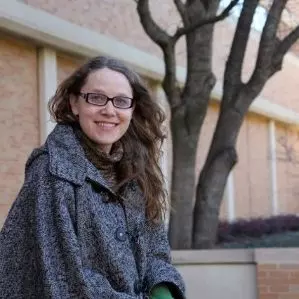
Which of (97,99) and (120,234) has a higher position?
(97,99)

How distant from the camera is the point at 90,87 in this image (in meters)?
2.71

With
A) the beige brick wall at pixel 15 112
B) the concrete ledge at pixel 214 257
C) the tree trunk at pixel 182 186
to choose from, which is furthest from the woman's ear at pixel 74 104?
the beige brick wall at pixel 15 112

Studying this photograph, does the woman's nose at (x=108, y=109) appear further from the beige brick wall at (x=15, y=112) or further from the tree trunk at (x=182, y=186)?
the beige brick wall at (x=15, y=112)

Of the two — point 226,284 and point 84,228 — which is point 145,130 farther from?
point 226,284

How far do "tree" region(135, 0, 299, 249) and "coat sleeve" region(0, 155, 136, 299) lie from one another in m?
6.68

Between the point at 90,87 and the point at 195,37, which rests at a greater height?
the point at 195,37

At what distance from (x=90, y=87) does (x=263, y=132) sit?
789 inches

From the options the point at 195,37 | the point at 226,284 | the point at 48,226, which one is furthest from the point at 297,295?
the point at 48,226

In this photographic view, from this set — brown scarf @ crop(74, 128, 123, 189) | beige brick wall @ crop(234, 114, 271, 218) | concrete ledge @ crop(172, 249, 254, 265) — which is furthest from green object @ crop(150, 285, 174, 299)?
beige brick wall @ crop(234, 114, 271, 218)

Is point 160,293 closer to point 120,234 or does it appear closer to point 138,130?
point 120,234

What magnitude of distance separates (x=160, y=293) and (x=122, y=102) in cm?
62

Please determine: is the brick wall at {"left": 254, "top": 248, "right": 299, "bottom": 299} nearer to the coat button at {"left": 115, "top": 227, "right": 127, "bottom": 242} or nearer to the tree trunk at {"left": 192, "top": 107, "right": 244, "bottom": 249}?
the tree trunk at {"left": 192, "top": 107, "right": 244, "bottom": 249}

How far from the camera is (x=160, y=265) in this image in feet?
9.06

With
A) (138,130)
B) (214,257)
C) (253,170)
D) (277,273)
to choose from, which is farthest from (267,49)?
(253,170)
